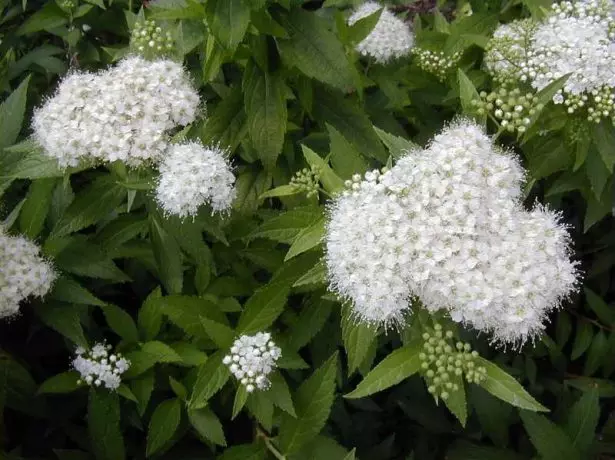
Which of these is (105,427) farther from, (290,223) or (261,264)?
(290,223)

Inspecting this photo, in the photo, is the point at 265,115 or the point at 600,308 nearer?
the point at 265,115

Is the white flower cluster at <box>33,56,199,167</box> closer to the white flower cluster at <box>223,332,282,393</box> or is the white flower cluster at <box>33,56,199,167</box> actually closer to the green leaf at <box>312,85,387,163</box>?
the green leaf at <box>312,85,387,163</box>

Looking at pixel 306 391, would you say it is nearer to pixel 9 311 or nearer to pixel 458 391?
Answer: pixel 458 391

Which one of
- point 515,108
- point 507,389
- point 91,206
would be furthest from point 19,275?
point 515,108

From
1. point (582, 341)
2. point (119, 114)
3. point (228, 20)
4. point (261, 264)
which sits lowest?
point (582, 341)

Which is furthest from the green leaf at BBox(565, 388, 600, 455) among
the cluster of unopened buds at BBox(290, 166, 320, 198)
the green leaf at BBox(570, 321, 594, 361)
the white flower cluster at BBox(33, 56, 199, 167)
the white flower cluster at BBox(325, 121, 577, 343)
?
the white flower cluster at BBox(33, 56, 199, 167)

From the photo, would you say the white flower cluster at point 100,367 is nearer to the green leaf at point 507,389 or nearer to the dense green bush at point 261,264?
the dense green bush at point 261,264

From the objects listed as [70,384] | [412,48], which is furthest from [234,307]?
[412,48]
